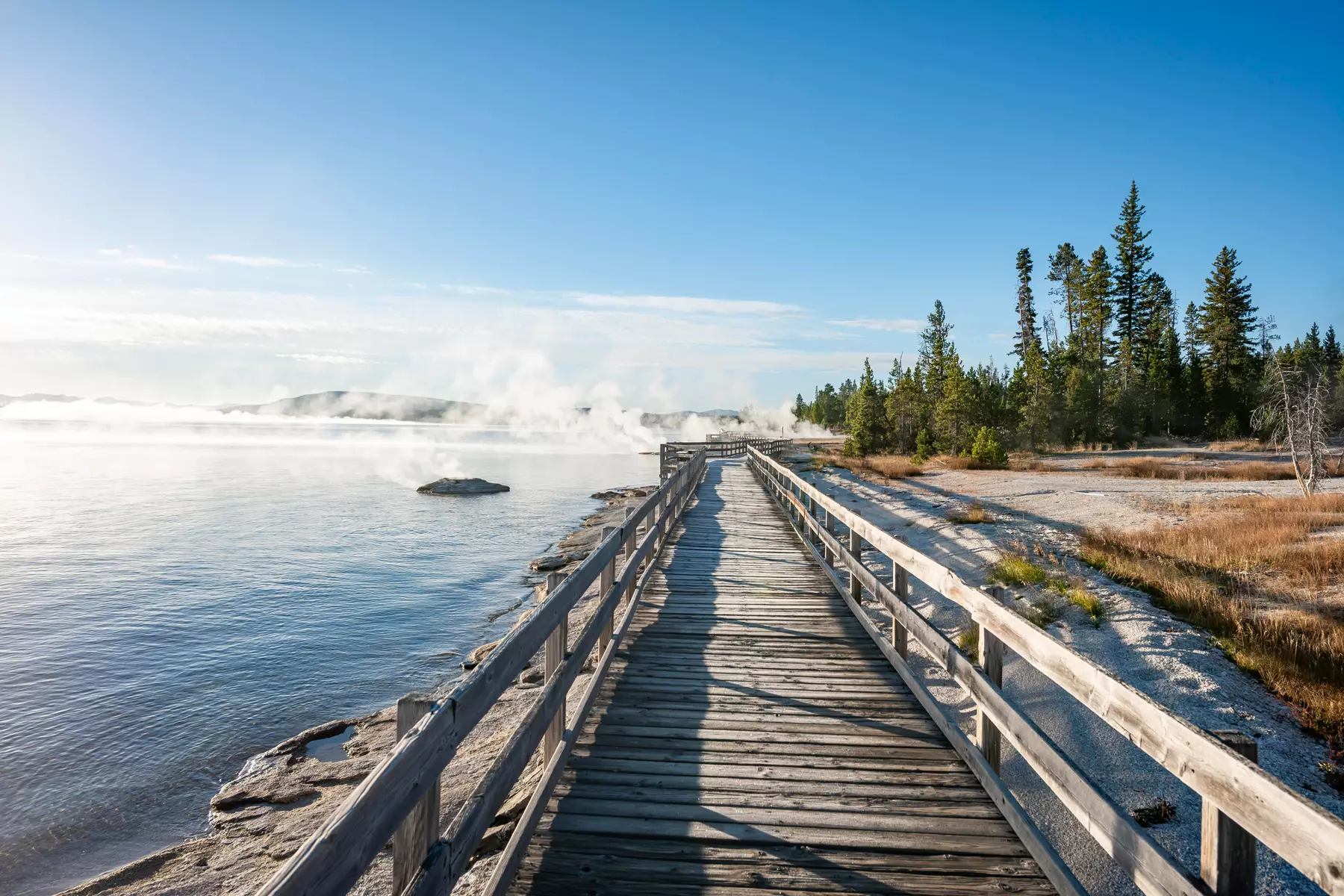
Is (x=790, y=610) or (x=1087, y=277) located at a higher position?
(x=1087, y=277)

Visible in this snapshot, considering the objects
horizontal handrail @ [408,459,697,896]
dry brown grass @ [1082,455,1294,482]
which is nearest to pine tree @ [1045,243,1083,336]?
dry brown grass @ [1082,455,1294,482]

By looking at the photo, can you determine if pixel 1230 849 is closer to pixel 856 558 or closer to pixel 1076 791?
pixel 1076 791

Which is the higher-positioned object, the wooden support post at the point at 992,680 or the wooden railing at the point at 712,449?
the wooden railing at the point at 712,449

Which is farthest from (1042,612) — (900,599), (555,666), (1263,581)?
(555,666)

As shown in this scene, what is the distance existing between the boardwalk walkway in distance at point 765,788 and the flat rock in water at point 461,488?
36.4m

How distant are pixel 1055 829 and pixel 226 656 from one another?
1303 cm

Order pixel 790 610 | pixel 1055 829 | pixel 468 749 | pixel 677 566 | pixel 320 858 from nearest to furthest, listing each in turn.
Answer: pixel 320 858 → pixel 1055 829 → pixel 468 749 → pixel 790 610 → pixel 677 566

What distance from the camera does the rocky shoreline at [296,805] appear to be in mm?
5094

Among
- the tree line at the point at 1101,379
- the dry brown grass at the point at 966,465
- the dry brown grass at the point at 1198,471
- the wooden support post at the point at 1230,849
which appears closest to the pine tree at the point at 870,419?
the tree line at the point at 1101,379

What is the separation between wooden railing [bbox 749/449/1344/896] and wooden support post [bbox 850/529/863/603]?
7.64 ft

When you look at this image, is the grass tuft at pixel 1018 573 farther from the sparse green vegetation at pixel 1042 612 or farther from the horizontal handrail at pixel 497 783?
the horizontal handrail at pixel 497 783

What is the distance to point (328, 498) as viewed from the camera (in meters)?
40.3

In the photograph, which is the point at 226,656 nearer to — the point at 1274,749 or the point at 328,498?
the point at 1274,749

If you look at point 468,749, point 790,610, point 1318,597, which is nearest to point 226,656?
point 468,749
